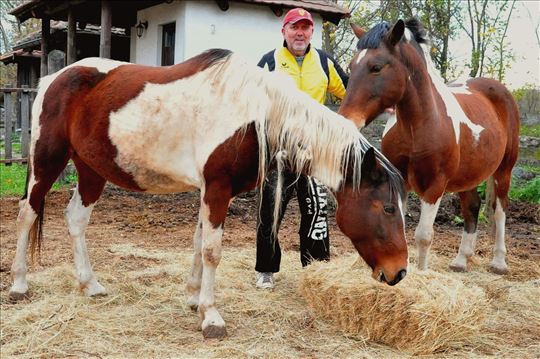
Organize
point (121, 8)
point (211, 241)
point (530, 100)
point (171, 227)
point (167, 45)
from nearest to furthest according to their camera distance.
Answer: point (211, 241)
point (171, 227)
point (167, 45)
point (121, 8)
point (530, 100)

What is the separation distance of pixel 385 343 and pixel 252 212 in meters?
4.25

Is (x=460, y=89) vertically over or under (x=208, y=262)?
over

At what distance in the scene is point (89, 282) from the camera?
3973 mm

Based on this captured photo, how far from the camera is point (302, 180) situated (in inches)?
168

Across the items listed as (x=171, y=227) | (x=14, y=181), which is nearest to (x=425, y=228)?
(x=171, y=227)

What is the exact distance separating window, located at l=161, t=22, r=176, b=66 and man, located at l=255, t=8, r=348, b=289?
719cm

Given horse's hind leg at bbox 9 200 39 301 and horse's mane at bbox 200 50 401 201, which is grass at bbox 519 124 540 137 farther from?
horse's hind leg at bbox 9 200 39 301

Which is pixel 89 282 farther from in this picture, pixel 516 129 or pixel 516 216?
pixel 516 216

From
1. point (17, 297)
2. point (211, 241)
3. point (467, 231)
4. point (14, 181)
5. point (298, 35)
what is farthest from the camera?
point (14, 181)

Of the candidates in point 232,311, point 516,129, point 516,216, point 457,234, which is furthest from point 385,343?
point 516,216

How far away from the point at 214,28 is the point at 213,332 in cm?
788

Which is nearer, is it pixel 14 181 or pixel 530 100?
pixel 14 181

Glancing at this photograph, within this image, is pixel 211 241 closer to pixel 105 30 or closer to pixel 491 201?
pixel 491 201

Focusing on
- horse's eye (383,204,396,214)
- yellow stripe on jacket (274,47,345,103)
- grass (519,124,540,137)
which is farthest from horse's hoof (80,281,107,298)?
grass (519,124,540,137)
